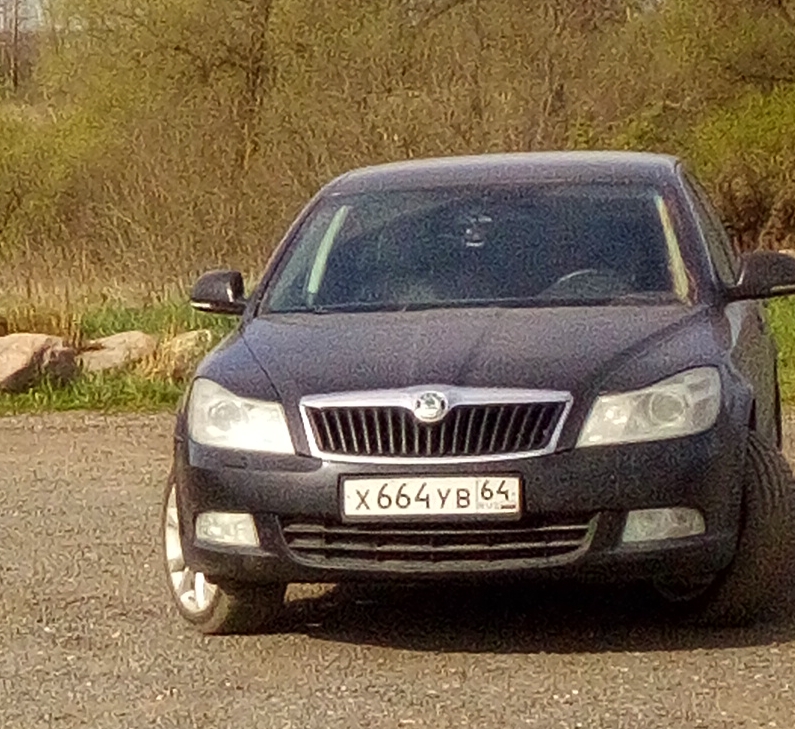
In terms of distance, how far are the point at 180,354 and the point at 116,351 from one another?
579mm

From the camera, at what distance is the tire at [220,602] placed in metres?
6.01

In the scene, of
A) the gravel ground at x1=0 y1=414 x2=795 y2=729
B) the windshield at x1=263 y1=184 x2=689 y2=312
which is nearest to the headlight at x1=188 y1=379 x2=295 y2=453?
the gravel ground at x1=0 y1=414 x2=795 y2=729

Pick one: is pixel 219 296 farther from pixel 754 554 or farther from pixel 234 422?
pixel 754 554

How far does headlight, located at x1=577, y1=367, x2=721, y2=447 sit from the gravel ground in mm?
657

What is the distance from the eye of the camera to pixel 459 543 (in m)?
5.51

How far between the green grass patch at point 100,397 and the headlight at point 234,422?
19.8 feet

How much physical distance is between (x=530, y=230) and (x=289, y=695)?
223 cm

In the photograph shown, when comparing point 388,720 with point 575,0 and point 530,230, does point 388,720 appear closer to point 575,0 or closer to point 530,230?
point 530,230

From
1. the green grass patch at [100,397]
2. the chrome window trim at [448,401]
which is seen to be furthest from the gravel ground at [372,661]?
the green grass patch at [100,397]

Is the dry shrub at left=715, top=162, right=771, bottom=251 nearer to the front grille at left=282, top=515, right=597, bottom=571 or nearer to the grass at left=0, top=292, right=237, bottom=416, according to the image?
the grass at left=0, top=292, right=237, bottom=416

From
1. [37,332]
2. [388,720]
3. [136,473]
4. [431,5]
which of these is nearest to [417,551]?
[388,720]

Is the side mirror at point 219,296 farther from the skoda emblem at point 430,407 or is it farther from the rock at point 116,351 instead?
the rock at point 116,351

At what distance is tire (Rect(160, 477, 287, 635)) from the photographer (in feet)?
19.7

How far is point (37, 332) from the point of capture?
1357cm
